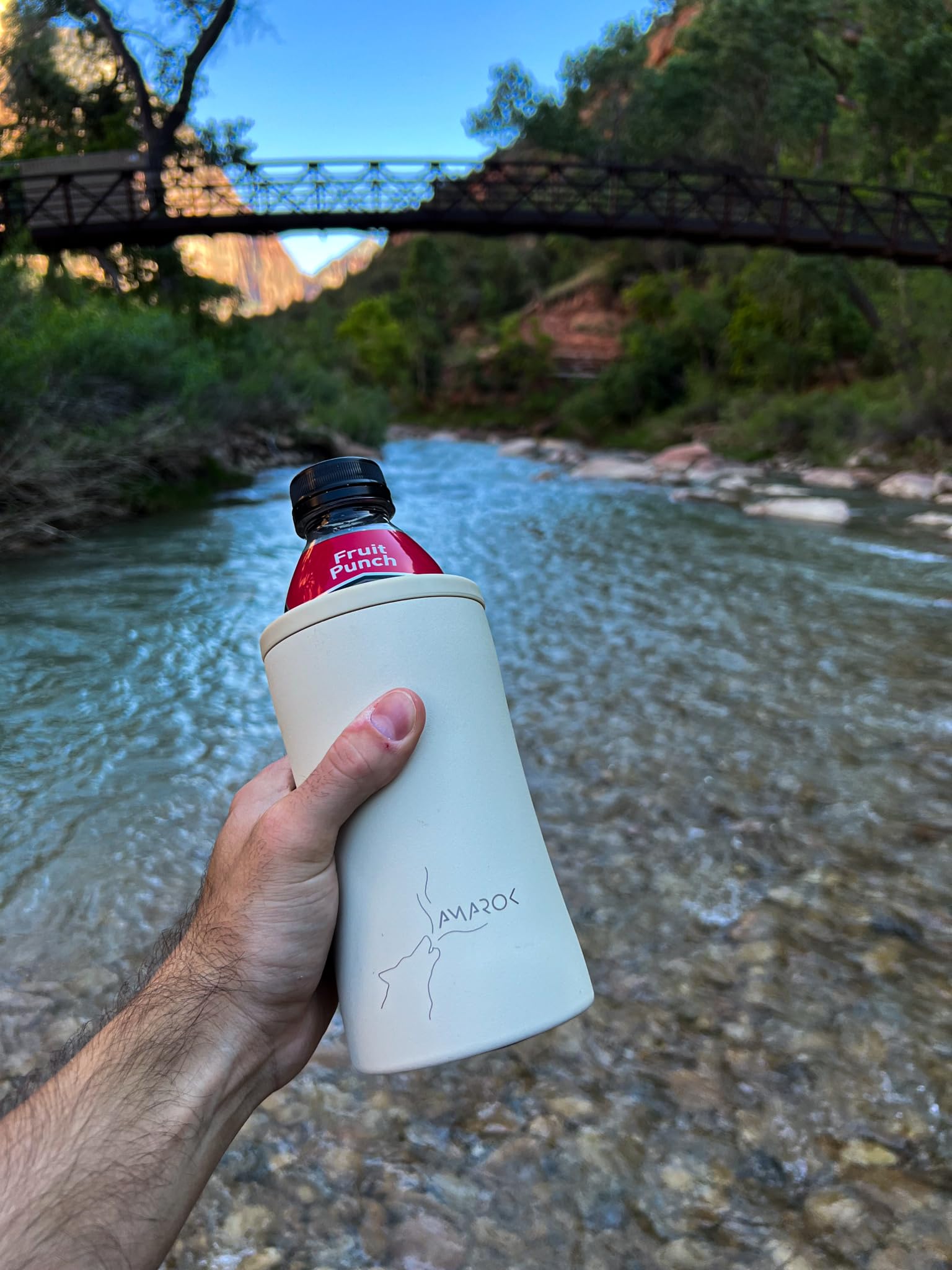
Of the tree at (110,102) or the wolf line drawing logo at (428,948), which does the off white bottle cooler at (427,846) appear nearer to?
the wolf line drawing logo at (428,948)

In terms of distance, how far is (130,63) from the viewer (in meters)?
21.1

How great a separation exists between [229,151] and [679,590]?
19663 millimetres

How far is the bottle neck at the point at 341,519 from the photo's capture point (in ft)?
4.30

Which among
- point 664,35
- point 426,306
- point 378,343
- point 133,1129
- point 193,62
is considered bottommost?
point 133,1129

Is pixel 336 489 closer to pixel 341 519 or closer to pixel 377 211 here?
pixel 341 519

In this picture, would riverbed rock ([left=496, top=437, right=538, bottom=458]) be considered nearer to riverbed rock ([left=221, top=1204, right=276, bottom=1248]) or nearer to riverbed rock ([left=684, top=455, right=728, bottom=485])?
riverbed rock ([left=684, top=455, right=728, bottom=485])

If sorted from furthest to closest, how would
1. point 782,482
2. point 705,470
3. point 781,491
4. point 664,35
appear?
point 664,35, point 705,470, point 782,482, point 781,491

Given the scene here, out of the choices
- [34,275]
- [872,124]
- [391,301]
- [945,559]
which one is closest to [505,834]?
[945,559]

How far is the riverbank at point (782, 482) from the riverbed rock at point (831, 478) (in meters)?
0.02

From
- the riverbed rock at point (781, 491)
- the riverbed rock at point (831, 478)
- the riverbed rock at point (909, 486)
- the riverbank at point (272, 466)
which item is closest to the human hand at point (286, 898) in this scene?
the riverbank at point (272, 466)

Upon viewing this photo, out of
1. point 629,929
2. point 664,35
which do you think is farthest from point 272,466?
point 664,35

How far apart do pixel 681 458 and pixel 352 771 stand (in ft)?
90.2

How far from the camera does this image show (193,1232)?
210 cm

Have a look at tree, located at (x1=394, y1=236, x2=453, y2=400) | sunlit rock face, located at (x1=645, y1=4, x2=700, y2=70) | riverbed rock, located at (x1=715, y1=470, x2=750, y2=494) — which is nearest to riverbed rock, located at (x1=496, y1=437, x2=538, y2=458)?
riverbed rock, located at (x1=715, y1=470, x2=750, y2=494)
